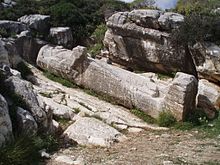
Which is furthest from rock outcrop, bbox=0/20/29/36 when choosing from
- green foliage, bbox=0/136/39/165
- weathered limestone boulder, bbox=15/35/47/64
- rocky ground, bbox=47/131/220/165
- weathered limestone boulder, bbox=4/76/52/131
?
green foliage, bbox=0/136/39/165

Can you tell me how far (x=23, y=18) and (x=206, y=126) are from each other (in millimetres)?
12060

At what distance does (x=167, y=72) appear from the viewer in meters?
18.9

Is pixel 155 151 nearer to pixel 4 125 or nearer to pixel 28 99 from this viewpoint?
pixel 28 99

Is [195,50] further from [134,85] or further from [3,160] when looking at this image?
[3,160]

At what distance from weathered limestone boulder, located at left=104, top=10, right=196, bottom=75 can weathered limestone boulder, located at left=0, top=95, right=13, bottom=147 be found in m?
9.14

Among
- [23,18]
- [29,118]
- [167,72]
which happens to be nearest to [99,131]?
[29,118]

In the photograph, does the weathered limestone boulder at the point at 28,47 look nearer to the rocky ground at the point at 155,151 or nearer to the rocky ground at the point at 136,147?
the rocky ground at the point at 136,147

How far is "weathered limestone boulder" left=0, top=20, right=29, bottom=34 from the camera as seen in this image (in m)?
20.7

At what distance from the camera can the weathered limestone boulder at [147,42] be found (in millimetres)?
18094

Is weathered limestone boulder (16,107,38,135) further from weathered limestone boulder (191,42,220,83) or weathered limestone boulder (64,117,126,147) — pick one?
weathered limestone boulder (191,42,220,83)

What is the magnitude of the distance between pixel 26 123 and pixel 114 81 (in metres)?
5.84

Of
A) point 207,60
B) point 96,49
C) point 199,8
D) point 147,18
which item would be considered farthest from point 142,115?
point 199,8

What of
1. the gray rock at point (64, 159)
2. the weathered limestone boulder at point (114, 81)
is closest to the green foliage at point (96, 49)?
the weathered limestone boulder at point (114, 81)

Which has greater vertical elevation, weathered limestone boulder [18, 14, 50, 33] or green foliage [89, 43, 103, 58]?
weathered limestone boulder [18, 14, 50, 33]
